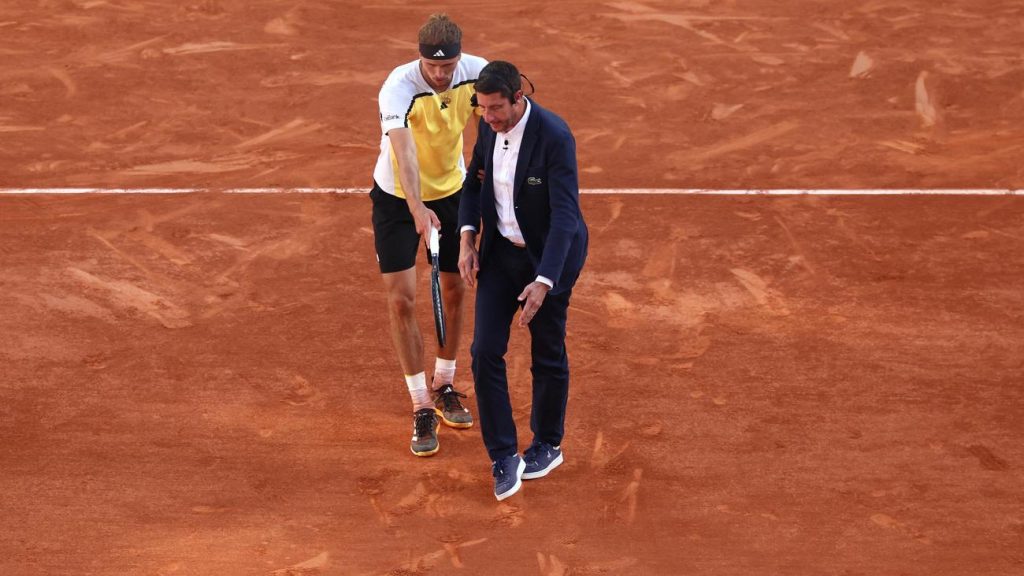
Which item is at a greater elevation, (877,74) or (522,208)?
(522,208)

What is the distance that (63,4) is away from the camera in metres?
15.2

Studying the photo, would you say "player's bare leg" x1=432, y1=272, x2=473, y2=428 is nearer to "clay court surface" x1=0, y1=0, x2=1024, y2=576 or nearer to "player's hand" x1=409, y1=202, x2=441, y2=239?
"clay court surface" x1=0, y1=0, x2=1024, y2=576

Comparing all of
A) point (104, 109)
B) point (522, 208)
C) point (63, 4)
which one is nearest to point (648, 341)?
point (522, 208)

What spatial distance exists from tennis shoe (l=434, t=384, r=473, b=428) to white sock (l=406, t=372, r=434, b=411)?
22 centimetres

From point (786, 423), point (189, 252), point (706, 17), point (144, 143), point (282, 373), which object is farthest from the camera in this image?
point (706, 17)

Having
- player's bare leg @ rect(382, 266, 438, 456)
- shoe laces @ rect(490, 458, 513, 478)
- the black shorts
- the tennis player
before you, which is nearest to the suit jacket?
the tennis player

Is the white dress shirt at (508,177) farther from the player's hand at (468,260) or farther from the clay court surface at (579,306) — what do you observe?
the clay court surface at (579,306)

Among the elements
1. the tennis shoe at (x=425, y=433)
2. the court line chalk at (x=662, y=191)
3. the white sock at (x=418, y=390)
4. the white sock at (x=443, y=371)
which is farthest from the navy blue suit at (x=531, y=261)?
the court line chalk at (x=662, y=191)

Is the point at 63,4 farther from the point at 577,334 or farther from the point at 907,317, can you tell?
the point at 907,317

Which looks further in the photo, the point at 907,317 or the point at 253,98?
the point at 253,98

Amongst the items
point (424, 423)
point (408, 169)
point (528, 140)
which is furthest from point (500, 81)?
point (424, 423)

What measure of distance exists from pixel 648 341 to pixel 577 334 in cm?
47

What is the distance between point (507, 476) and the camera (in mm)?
6969

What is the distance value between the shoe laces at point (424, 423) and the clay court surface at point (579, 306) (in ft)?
0.53
